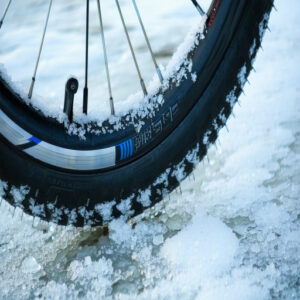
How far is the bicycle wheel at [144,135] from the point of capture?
0.93m

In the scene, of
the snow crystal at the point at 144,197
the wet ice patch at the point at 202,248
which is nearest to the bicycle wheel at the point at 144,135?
the snow crystal at the point at 144,197

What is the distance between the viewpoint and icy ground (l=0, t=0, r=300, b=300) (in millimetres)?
859

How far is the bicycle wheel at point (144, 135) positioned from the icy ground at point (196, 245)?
0.08 m

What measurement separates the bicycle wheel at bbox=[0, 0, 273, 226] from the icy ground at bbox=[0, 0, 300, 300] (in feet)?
0.28

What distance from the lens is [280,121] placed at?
4.43 ft

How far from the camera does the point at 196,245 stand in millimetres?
960

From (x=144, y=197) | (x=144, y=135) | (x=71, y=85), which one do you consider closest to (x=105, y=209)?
(x=144, y=197)

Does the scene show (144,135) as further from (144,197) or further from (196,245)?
(196,245)

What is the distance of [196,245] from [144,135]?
0.30m


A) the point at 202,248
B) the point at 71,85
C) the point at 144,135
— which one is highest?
the point at 71,85

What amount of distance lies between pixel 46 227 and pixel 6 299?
0.23 metres

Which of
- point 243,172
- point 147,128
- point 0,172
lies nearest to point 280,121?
point 243,172

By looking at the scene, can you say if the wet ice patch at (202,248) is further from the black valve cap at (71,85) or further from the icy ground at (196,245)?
the black valve cap at (71,85)

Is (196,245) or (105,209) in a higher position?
(105,209)
